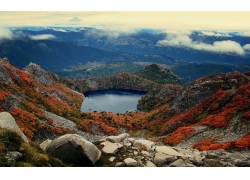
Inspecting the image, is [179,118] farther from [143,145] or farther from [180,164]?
[180,164]

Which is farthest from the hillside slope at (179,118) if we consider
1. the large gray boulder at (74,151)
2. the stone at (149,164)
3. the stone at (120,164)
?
the large gray boulder at (74,151)

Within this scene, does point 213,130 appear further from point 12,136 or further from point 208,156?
point 12,136

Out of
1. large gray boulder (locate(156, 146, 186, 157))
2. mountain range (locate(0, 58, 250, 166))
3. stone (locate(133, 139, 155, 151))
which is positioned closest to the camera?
large gray boulder (locate(156, 146, 186, 157))

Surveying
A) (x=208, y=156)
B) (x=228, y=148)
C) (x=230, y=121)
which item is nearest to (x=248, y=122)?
(x=230, y=121)

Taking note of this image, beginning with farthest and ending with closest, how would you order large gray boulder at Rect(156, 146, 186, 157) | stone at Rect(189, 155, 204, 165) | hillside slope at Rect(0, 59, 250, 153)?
hillside slope at Rect(0, 59, 250, 153) → large gray boulder at Rect(156, 146, 186, 157) → stone at Rect(189, 155, 204, 165)

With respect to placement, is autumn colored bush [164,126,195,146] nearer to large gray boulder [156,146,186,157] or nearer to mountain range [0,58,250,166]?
mountain range [0,58,250,166]

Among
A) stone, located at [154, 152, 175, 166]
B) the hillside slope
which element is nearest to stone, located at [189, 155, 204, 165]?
stone, located at [154, 152, 175, 166]

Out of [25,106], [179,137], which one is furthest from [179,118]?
[25,106]
